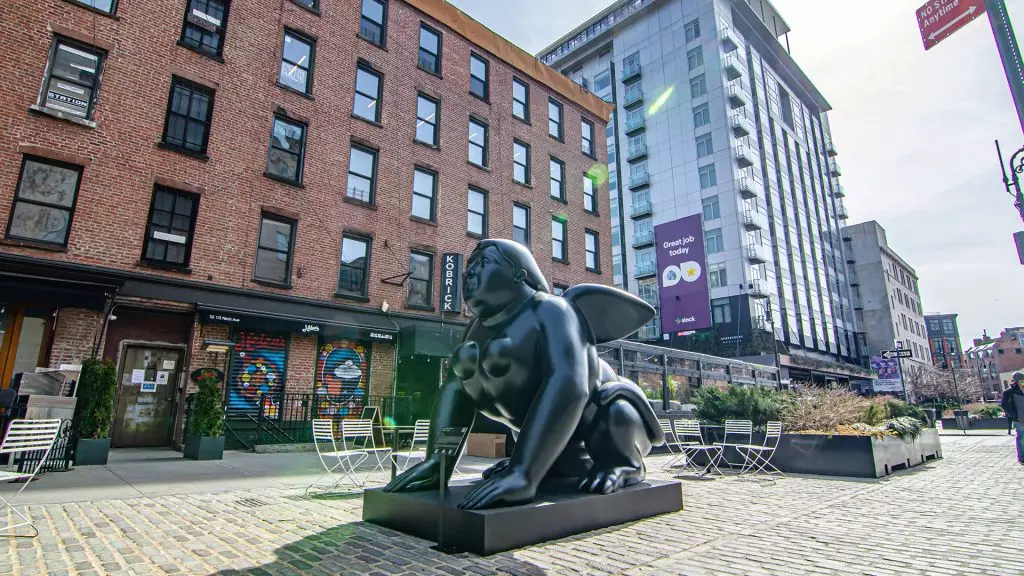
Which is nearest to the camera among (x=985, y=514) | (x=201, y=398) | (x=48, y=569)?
(x=48, y=569)

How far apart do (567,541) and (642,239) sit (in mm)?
40492

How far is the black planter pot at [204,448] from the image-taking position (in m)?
9.87

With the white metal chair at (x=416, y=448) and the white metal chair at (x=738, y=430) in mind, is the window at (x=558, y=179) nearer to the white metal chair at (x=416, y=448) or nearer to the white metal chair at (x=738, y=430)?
the white metal chair at (x=416, y=448)

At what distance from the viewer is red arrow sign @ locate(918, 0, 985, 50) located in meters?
6.50

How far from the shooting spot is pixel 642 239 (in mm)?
42375

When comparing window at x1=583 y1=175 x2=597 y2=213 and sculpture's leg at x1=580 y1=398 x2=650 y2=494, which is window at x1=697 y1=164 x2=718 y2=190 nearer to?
window at x1=583 y1=175 x2=597 y2=213

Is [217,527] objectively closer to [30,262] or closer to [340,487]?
[340,487]

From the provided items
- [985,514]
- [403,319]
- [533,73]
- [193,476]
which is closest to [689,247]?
[533,73]

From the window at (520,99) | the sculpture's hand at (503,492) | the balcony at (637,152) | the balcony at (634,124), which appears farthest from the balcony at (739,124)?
the sculpture's hand at (503,492)

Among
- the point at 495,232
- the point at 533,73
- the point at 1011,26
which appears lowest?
the point at 1011,26

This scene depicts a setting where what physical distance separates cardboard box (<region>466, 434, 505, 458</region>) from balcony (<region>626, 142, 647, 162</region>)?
3721 cm

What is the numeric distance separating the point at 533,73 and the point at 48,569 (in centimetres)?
2335

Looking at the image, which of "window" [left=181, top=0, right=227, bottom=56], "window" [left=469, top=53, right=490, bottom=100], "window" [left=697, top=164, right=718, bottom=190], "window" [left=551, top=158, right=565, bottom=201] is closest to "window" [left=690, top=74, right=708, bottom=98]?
"window" [left=697, top=164, right=718, bottom=190]

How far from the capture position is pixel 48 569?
319 cm
